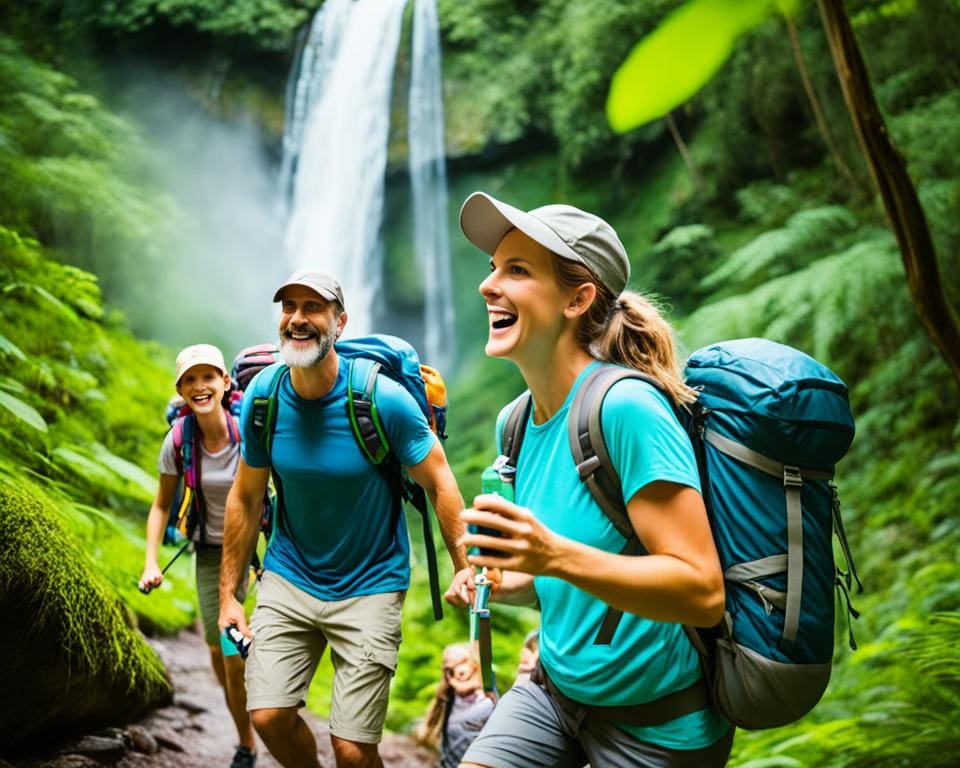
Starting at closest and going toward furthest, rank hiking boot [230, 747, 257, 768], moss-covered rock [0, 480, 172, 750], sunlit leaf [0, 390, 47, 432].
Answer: moss-covered rock [0, 480, 172, 750], sunlit leaf [0, 390, 47, 432], hiking boot [230, 747, 257, 768]

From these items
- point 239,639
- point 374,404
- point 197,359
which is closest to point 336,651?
point 239,639

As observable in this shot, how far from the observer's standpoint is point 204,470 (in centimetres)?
384

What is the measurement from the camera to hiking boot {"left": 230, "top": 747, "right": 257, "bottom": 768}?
3922mm

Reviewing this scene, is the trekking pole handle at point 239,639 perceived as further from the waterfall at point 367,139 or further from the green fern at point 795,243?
the waterfall at point 367,139

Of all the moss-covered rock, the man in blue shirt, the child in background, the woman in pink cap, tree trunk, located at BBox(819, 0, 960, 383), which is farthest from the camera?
the child in background

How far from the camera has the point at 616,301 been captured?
6.63 feet

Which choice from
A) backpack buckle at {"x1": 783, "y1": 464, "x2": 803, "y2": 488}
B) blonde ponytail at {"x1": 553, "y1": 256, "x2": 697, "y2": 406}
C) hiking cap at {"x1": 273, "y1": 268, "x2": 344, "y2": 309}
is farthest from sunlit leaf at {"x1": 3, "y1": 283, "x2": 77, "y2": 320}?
backpack buckle at {"x1": 783, "y1": 464, "x2": 803, "y2": 488}

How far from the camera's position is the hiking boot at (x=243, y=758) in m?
3.92

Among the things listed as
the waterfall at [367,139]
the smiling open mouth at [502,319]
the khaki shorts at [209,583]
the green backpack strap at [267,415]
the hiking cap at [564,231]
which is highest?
the waterfall at [367,139]

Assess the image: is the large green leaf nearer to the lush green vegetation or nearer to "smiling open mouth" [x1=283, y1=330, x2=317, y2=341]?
"smiling open mouth" [x1=283, y1=330, x2=317, y2=341]

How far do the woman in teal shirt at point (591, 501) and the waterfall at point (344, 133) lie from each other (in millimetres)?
14489

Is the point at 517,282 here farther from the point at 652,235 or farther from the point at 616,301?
the point at 652,235

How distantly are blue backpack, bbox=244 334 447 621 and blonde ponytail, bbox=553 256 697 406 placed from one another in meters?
1.19

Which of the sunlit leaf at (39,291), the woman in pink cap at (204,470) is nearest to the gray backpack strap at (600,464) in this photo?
the woman in pink cap at (204,470)
